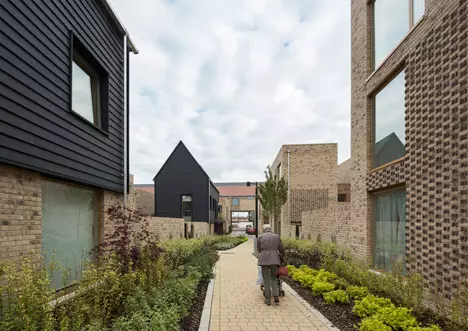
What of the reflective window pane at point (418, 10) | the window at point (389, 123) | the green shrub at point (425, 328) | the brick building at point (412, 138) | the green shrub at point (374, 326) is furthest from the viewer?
the window at point (389, 123)

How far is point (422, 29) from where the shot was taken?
22.5ft

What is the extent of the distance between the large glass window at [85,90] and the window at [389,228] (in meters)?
7.30

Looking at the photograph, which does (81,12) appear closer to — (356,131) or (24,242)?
(24,242)

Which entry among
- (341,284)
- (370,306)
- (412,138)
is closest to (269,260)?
(341,284)

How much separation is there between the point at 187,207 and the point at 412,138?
25.1 m

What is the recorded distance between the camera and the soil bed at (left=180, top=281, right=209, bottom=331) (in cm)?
507

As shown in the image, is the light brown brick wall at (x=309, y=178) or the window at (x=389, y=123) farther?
the light brown brick wall at (x=309, y=178)

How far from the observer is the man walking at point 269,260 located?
675cm

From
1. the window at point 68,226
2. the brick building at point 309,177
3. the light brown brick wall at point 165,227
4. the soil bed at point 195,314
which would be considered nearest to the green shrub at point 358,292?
the soil bed at point 195,314

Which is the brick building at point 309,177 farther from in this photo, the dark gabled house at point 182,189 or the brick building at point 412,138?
the brick building at point 412,138

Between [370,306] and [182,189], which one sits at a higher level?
[182,189]

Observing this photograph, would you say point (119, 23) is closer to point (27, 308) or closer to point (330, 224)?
point (27, 308)

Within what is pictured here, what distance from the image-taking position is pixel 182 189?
30.6 meters

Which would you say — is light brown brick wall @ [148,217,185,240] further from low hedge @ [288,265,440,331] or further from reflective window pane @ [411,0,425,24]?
reflective window pane @ [411,0,425,24]
